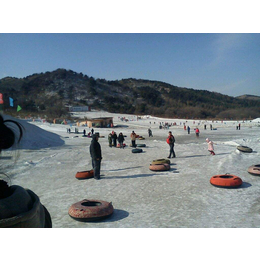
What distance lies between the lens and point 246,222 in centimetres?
520

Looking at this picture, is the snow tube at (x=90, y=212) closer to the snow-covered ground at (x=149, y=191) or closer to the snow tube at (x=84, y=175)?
the snow-covered ground at (x=149, y=191)

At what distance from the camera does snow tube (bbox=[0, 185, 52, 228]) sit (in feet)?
5.99

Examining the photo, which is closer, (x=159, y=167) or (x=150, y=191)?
(x=150, y=191)

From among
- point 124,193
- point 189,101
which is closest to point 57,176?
point 124,193

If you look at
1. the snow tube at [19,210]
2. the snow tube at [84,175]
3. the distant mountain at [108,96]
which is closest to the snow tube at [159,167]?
the snow tube at [84,175]

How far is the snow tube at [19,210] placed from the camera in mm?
1825

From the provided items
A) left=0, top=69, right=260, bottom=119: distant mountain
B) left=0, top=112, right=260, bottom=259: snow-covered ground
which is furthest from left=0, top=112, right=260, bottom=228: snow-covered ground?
left=0, top=69, right=260, bottom=119: distant mountain

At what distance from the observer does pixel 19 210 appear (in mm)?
1876

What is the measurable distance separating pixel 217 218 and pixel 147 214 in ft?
5.07

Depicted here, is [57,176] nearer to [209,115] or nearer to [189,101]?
[209,115]

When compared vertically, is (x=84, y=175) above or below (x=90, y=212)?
below

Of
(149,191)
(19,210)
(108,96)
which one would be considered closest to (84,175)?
(149,191)

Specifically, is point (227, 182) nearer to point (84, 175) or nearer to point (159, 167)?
point (159, 167)

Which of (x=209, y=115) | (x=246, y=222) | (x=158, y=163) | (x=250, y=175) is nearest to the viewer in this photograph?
(x=246, y=222)
